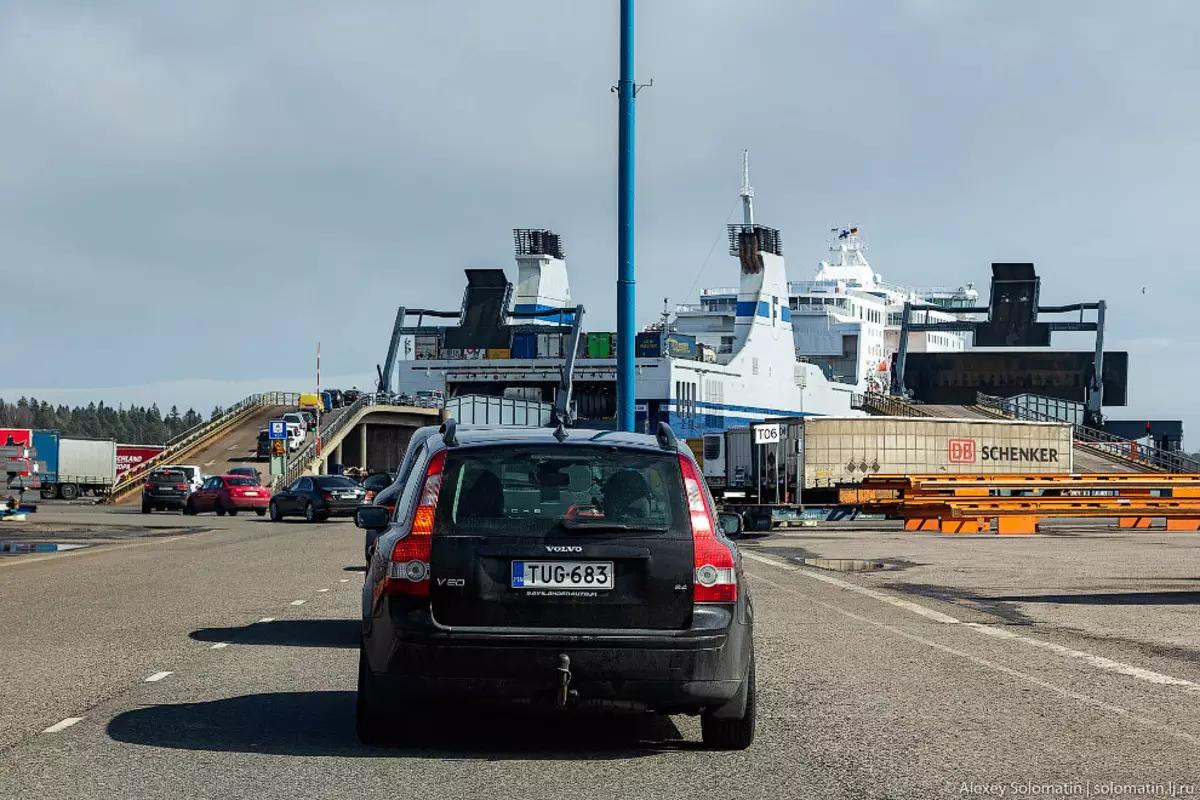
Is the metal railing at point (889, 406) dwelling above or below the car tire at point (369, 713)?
above

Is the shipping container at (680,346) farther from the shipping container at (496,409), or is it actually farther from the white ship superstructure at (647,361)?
the shipping container at (496,409)

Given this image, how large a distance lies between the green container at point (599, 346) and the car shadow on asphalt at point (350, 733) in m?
86.3

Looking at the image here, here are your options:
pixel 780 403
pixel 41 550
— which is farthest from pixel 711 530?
pixel 780 403

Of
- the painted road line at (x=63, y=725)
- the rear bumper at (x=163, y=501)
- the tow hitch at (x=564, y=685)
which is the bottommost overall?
the rear bumper at (x=163, y=501)

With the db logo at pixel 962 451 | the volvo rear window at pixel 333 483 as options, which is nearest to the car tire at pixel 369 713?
the volvo rear window at pixel 333 483

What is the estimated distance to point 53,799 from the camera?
20.1 ft

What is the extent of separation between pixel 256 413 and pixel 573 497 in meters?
98.7

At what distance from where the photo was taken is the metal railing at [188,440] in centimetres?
7650

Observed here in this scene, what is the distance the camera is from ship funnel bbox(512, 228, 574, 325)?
104 metres

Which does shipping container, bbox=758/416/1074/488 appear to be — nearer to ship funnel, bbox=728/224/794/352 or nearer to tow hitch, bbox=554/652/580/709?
tow hitch, bbox=554/652/580/709

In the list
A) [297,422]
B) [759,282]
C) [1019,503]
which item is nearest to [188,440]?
[297,422]

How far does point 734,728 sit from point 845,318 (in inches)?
4335

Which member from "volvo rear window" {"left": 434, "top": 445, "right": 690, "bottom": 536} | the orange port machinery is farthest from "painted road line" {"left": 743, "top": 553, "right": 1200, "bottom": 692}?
the orange port machinery

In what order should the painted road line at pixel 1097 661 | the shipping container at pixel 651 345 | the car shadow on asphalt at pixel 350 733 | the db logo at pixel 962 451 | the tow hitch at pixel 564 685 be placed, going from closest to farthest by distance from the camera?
1. the tow hitch at pixel 564 685
2. the car shadow on asphalt at pixel 350 733
3. the painted road line at pixel 1097 661
4. the db logo at pixel 962 451
5. the shipping container at pixel 651 345
